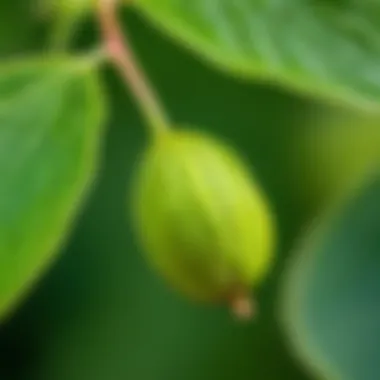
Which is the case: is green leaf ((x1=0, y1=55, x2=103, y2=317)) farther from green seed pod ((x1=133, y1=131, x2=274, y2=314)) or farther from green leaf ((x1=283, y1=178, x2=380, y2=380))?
green leaf ((x1=283, y1=178, x2=380, y2=380))

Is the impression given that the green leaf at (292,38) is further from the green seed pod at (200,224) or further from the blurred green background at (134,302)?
the blurred green background at (134,302)

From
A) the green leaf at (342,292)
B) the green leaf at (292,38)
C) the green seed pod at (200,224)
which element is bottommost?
the green leaf at (342,292)

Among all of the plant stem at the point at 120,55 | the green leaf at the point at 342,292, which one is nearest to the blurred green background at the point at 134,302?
the green leaf at the point at 342,292

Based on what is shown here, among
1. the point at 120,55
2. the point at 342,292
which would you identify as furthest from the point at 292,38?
the point at 342,292

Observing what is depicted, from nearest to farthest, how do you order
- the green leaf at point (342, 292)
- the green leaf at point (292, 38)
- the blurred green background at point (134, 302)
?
the green leaf at point (292, 38) → the green leaf at point (342, 292) → the blurred green background at point (134, 302)

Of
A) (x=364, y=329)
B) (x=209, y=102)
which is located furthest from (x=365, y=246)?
(x=209, y=102)

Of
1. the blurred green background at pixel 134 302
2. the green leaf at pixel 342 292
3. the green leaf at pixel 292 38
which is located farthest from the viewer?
the blurred green background at pixel 134 302
